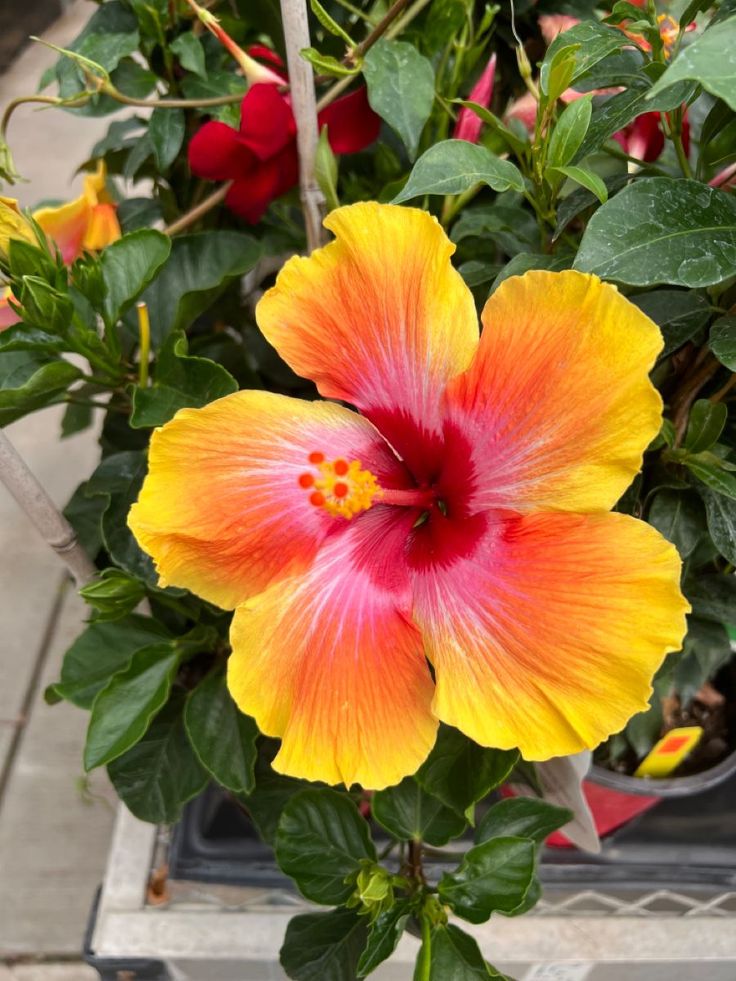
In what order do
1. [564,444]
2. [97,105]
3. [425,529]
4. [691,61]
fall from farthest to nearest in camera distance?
1. [97,105]
2. [425,529]
3. [564,444]
4. [691,61]

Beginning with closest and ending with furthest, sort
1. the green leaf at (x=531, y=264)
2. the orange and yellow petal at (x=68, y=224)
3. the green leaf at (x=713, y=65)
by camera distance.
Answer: the green leaf at (x=713, y=65)
the green leaf at (x=531, y=264)
the orange and yellow petal at (x=68, y=224)

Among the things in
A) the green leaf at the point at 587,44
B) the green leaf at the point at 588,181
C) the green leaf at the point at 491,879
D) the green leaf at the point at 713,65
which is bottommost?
the green leaf at the point at 491,879

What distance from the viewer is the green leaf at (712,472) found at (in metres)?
0.56

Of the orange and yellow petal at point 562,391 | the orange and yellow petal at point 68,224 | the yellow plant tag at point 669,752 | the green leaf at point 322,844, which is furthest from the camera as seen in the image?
the yellow plant tag at point 669,752

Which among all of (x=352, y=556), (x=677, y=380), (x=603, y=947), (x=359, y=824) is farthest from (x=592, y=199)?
(x=603, y=947)

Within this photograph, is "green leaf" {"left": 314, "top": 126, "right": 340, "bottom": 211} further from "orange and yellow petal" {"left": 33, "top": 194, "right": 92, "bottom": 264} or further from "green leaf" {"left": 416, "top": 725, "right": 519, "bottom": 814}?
"green leaf" {"left": 416, "top": 725, "right": 519, "bottom": 814}

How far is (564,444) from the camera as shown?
46cm

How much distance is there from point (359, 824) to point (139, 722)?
0.20 m

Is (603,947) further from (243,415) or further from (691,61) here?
(691,61)

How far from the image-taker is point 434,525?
0.57 metres

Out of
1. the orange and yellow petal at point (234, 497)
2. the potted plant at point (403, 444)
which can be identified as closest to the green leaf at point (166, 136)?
the potted plant at point (403, 444)

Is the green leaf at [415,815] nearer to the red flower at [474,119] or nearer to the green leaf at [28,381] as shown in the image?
the green leaf at [28,381]

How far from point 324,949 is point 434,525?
381mm

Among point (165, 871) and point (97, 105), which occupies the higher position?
point (97, 105)
